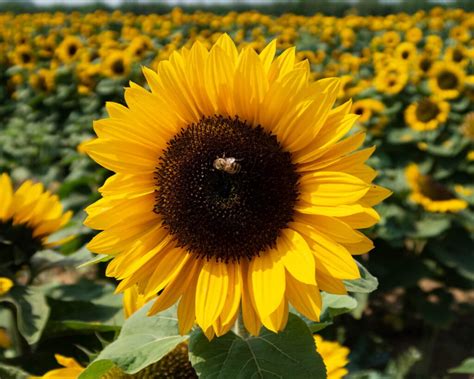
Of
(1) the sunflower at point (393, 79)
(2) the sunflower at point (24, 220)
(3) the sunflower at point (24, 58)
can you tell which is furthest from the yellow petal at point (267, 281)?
(3) the sunflower at point (24, 58)

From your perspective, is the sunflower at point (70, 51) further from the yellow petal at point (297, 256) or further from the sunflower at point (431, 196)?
the yellow petal at point (297, 256)

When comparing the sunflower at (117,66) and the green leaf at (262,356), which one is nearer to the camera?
the green leaf at (262,356)

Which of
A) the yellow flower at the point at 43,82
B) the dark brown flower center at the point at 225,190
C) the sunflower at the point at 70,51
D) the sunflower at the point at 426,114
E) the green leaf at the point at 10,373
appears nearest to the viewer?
the dark brown flower center at the point at 225,190

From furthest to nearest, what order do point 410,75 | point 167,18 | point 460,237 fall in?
point 167,18 < point 410,75 < point 460,237

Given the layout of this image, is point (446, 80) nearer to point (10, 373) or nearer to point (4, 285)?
point (4, 285)

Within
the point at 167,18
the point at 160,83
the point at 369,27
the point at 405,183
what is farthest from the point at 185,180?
the point at 167,18

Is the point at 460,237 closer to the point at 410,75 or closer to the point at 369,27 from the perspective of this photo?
the point at 410,75

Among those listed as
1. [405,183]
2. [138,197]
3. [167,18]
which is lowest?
[167,18]

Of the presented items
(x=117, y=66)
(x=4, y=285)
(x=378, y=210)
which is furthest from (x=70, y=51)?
(x=4, y=285)
